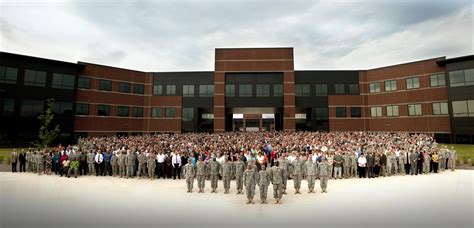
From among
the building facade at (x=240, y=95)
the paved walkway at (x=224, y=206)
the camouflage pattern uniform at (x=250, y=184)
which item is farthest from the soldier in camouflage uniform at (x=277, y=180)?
the building facade at (x=240, y=95)

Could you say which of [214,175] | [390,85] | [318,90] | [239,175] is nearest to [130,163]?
[214,175]

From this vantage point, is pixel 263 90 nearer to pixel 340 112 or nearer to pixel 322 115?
pixel 322 115

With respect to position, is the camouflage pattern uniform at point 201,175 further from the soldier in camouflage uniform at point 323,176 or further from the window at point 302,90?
the window at point 302,90

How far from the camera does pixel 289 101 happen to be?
4206 cm

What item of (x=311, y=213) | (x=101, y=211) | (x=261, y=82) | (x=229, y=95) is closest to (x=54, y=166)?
(x=101, y=211)

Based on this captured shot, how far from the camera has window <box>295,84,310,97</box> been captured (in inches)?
1708

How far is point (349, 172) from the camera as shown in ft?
53.4

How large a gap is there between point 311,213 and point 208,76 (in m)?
37.4

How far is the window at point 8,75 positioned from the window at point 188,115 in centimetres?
2358

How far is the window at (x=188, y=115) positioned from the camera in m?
44.1

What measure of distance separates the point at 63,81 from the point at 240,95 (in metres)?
27.3

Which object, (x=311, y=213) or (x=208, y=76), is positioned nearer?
(x=311, y=213)

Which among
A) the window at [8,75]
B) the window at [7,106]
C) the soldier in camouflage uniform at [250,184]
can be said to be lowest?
the soldier in camouflage uniform at [250,184]

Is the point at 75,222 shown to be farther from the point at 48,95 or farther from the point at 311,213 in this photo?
the point at 48,95
